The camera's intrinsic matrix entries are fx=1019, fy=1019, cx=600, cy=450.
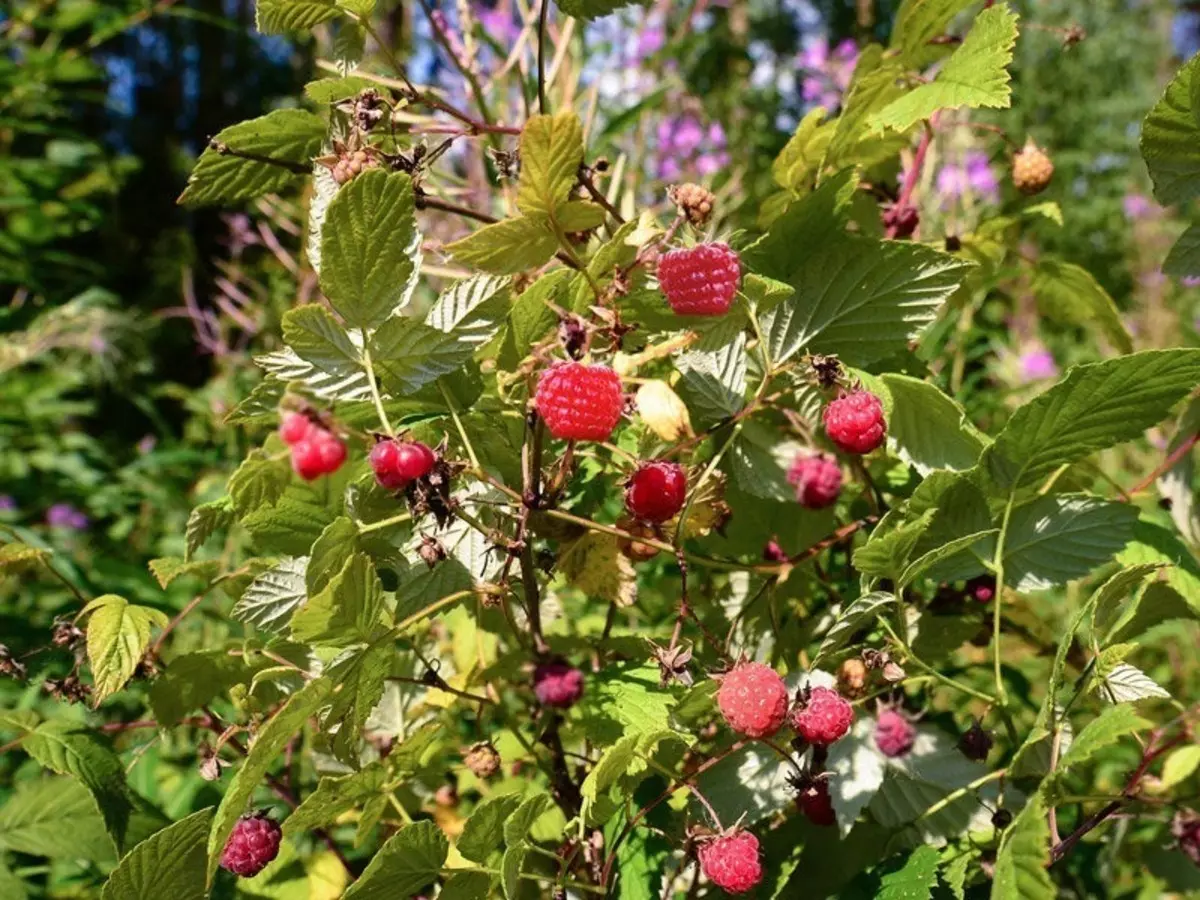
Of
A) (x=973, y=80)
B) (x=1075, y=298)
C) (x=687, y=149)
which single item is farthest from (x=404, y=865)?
(x=687, y=149)

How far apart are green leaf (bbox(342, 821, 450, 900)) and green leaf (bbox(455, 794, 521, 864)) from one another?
0.6 inches

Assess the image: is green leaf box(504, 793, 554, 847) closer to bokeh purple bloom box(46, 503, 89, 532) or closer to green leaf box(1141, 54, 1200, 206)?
green leaf box(1141, 54, 1200, 206)

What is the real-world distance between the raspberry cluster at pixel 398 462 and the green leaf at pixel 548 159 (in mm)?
141

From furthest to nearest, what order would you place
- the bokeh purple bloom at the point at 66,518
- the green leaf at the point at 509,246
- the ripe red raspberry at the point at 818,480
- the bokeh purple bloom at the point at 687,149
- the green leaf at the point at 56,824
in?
the bokeh purple bloom at the point at 687,149, the bokeh purple bloom at the point at 66,518, the green leaf at the point at 56,824, the ripe red raspberry at the point at 818,480, the green leaf at the point at 509,246

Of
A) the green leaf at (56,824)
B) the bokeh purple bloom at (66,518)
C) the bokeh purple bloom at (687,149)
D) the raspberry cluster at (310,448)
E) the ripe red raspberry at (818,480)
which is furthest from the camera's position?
the bokeh purple bloom at (687,149)

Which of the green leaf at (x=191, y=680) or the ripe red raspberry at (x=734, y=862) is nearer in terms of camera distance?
the ripe red raspberry at (x=734, y=862)

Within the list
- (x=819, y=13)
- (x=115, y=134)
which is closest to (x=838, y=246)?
(x=819, y=13)

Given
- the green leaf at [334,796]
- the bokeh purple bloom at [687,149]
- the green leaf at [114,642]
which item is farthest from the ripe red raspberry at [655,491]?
the bokeh purple bloom at [687,149]

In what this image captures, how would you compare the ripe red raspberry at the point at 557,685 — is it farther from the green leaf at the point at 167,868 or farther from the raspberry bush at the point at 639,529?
the green leaf at the point at 167,868

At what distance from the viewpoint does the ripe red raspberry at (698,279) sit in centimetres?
51

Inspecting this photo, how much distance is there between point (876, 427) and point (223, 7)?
305 inches

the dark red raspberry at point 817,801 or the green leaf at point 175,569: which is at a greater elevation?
the green leaf at point 175,569

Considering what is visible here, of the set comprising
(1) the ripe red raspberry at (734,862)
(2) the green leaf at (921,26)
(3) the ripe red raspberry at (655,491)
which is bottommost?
(1) the ripe red raspberry at (734,862)

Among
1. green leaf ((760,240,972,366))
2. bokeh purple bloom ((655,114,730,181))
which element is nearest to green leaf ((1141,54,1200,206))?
green leaf ((760,240,972,366))
